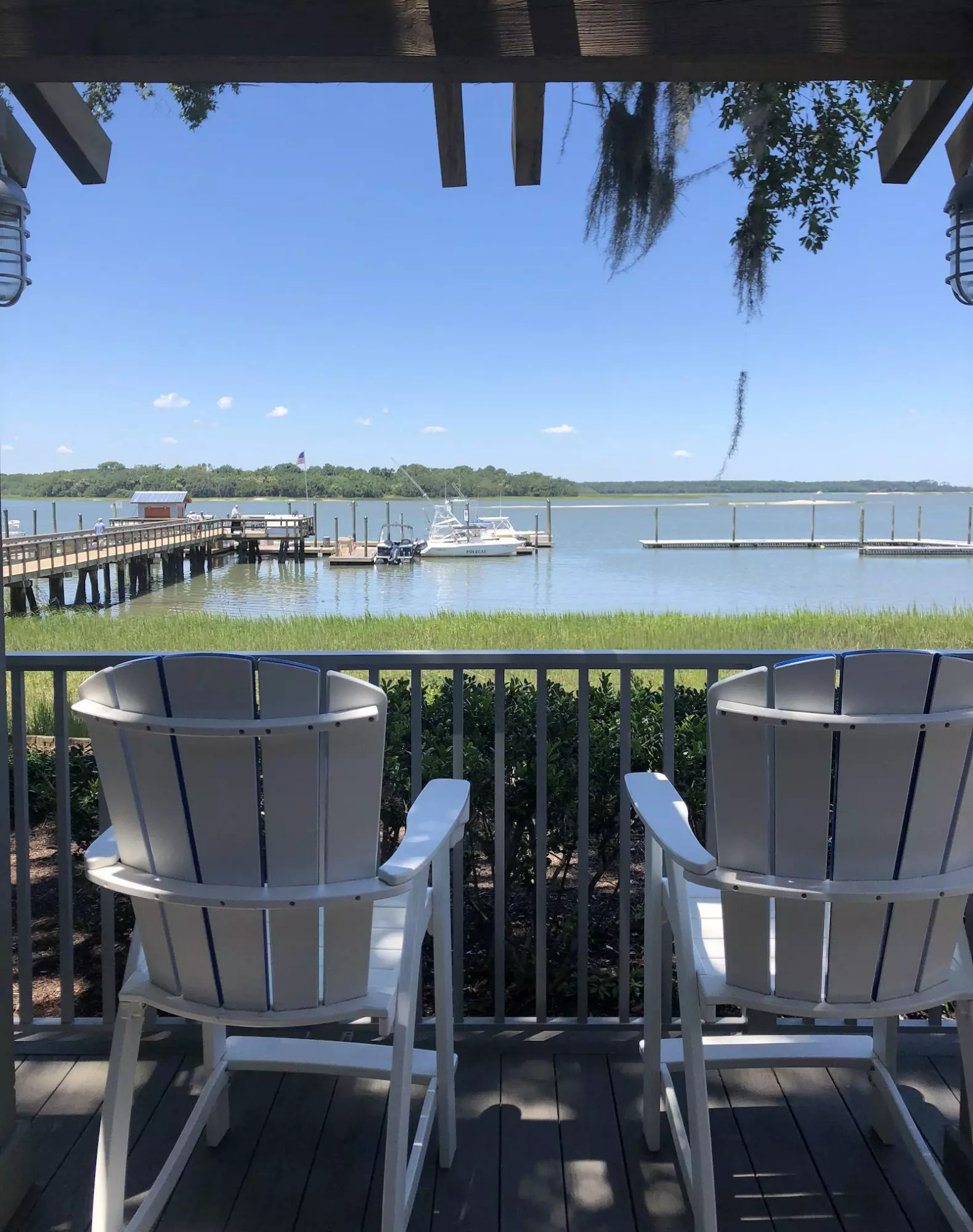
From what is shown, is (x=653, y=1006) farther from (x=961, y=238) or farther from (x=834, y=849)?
(x=961, y=238)

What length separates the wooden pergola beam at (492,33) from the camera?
64.1 inches

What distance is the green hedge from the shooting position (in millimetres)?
2570

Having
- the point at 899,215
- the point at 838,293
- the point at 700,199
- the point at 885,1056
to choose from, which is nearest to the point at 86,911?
the point at 885,1056

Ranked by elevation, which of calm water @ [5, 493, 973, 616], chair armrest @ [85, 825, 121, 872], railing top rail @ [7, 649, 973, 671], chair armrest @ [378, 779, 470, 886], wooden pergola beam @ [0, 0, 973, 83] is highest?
wooden pergola beam @ [0, 0, 973, 83]

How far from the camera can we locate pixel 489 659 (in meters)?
2.02

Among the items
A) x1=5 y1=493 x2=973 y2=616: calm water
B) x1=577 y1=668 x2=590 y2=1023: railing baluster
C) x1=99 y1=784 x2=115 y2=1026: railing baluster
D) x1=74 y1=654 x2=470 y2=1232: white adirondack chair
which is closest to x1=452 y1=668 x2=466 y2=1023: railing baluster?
x1=577 y1=668 x2=590 y2=1023: railing baluster

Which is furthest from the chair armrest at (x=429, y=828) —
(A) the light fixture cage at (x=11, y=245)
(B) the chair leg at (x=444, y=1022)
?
(A) the light fixture cage at (x=11, y=245)

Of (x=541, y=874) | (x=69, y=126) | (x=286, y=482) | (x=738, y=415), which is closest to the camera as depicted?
(x=69, y=126)

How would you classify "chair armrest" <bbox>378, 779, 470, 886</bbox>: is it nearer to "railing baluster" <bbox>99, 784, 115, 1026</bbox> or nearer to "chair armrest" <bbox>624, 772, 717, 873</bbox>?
"chair armrest" <bbox>624, 772, 717, 873</bbox>

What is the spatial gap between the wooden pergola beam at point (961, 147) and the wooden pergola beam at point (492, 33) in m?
0.31

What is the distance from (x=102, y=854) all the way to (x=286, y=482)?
1988 centimetres

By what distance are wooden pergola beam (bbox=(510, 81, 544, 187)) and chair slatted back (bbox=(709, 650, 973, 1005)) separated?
136cm

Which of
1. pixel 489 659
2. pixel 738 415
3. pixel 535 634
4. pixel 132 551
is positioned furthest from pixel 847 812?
pixel 132 551

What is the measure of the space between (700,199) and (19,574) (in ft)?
46.5
